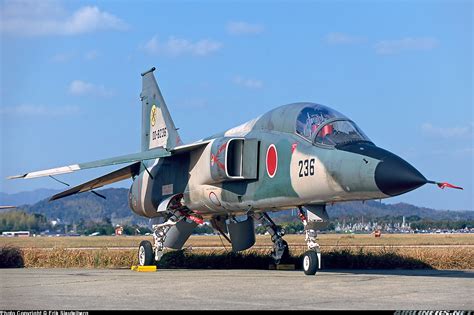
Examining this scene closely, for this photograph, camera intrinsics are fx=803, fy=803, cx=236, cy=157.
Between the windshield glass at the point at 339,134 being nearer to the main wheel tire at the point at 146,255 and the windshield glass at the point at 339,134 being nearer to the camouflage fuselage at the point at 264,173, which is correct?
the camouflage fuselage at the point at 264,173

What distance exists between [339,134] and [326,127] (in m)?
0.32

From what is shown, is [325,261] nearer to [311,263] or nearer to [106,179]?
[311,263]

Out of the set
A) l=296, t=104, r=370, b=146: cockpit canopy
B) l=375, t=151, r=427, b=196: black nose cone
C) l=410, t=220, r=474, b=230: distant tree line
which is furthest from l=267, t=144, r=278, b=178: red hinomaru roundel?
l=410, t=220, r=474, b=230: distant tree line

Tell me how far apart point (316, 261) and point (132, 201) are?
767 cm

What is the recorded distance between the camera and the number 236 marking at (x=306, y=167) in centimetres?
1487

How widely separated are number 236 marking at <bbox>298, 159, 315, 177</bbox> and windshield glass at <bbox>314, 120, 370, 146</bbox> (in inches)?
17.2

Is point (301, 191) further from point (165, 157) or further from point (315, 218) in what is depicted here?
point (165, 157)

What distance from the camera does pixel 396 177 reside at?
1312cm

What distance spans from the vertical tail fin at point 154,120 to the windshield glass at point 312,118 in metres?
6.15

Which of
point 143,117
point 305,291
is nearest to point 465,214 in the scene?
point 143,117

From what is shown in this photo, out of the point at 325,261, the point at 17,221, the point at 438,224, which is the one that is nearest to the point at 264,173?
the point at 325,261

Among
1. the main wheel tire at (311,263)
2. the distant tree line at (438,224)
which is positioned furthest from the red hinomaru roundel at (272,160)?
the distant tree line at (438,224)

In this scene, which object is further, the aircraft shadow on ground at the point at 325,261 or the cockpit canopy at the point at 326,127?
the aircraft shadow on ground at the point at 325,261

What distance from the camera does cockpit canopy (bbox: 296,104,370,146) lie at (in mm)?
14891
